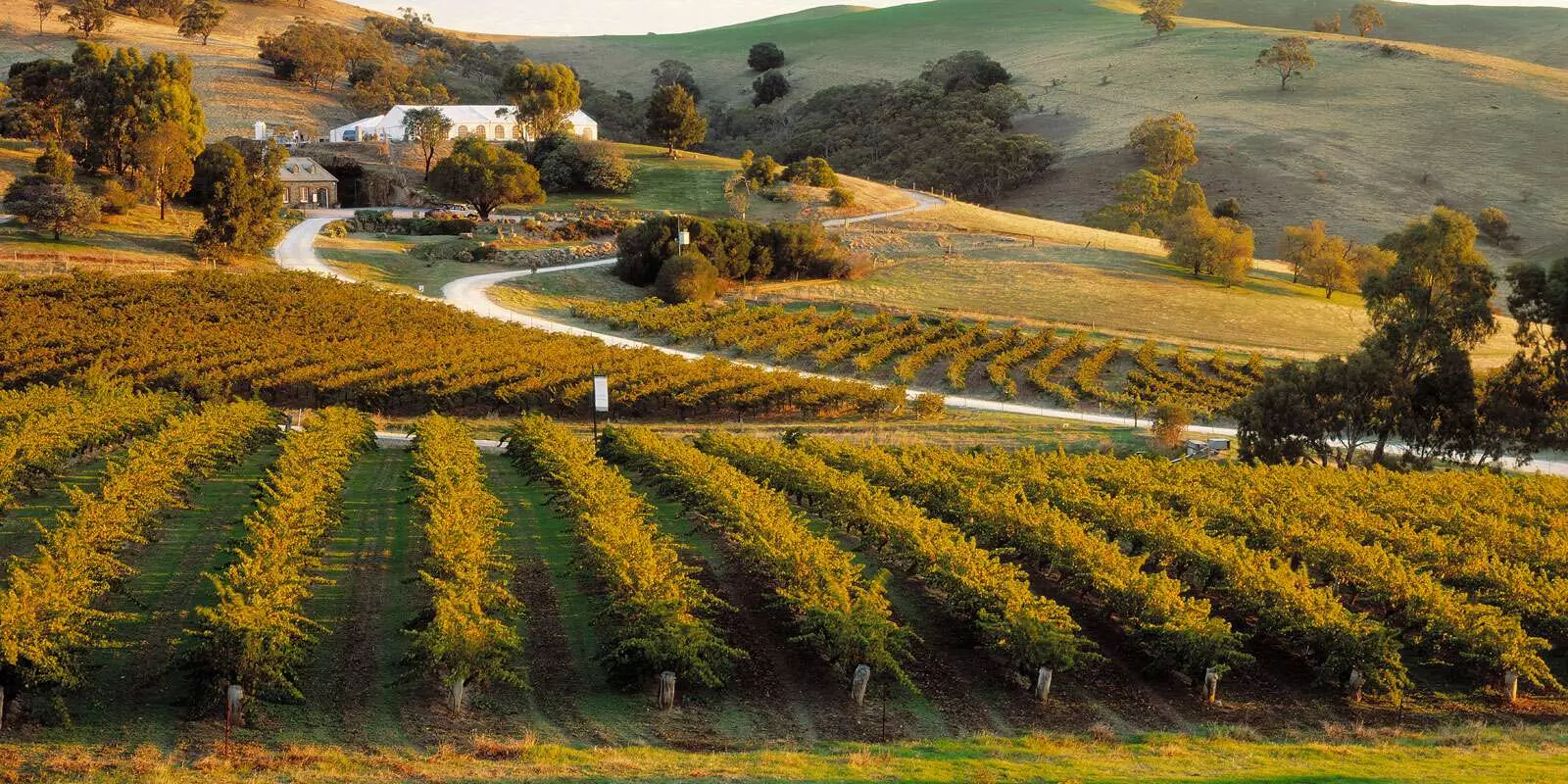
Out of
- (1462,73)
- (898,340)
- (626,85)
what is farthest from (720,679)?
(626,85)

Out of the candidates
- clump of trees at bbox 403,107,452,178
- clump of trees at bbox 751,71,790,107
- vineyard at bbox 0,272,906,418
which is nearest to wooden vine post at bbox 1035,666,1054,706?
vineyard at bbox 0,272,906,418

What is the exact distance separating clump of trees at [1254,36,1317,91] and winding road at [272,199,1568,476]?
257 feet

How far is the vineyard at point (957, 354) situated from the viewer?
169 ft

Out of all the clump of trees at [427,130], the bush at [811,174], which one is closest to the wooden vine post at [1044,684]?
the bush at [811,174]

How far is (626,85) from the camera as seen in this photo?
18825 centimetres

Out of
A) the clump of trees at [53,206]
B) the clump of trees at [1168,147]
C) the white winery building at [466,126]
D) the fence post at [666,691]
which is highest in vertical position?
the clump of trees at [1168,147]

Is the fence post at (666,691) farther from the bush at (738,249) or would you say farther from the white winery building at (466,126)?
the white winery building at (466,126)

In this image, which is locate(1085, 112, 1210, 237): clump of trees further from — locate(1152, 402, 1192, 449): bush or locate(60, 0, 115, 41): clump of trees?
locate(60, 0, 115, 41): clump of trees

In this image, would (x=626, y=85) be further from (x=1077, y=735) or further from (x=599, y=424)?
(x=1077, y=735)

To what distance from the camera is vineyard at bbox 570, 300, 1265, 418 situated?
5138 centimetres

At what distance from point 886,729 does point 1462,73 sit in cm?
14535

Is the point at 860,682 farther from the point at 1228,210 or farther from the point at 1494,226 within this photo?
the point at 1494,226

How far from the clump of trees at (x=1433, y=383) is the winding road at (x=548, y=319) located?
255cm

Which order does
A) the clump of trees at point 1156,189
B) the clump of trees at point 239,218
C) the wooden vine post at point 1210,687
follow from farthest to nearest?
the clump of trees at point 1156,189
the clump of trees at point 239,218
the wooden vine post at point 1210,687
